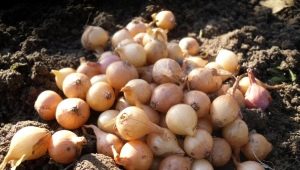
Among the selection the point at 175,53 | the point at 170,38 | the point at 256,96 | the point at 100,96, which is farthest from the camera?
the point at 170,38

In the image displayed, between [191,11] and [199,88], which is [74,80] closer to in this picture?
[199,88]

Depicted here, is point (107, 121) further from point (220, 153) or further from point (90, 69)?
point (220, 153)

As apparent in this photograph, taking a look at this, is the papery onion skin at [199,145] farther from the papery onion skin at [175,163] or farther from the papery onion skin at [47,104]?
the papery onion skin at [47,104]

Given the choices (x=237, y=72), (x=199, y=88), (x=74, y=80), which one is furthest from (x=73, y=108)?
(x=237, y=72)

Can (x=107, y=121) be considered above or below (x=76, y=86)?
below

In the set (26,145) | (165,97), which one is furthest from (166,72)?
(26,145)
